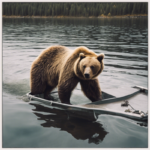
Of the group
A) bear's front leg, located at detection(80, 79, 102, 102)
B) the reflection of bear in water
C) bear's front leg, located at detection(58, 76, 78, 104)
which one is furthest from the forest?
the reflection of bear in water

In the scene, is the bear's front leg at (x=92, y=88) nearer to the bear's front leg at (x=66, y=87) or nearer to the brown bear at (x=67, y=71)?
the brown bear at (x=67, y=71)

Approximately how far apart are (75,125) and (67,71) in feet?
5.28

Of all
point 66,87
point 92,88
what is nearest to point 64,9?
point 92,88

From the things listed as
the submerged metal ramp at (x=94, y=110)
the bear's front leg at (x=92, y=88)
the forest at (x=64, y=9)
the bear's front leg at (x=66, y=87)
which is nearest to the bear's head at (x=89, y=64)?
the bear's front leg at (x=66, y=87)

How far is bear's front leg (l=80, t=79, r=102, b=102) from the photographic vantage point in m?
6.26

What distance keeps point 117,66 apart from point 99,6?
2053 inches

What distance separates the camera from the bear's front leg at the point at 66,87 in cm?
607

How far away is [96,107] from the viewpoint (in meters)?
5.83

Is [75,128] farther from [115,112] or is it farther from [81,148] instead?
[115,112]

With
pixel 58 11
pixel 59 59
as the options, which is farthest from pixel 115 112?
pixel 58 11

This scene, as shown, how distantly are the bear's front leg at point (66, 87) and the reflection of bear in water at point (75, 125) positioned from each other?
43 centimetres

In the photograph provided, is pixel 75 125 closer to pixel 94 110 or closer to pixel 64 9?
pixel 94 110

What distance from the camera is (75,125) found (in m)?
5.41

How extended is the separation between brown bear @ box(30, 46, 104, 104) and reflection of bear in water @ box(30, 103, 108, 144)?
0.63 metres
